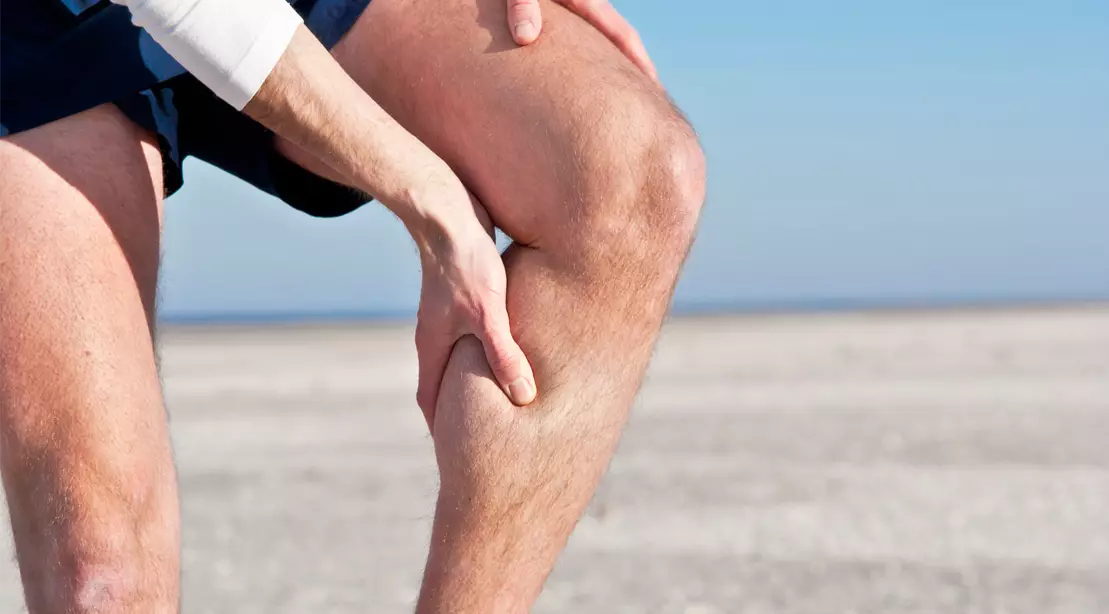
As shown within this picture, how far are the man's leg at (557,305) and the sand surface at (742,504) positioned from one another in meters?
0.41

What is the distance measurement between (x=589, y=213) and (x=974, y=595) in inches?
58.3

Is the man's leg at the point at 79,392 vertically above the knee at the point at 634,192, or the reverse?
the knee at the point at 634,192

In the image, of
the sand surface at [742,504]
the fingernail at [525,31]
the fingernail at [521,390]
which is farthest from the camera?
the sand surface at [742,504]

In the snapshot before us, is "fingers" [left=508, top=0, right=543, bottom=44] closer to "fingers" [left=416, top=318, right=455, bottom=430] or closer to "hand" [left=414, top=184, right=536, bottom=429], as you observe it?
"hand" [left=414, top=184, right=536, bottom=429]

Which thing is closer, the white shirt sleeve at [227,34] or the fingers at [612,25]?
the white shirt sleeve at [227,34]

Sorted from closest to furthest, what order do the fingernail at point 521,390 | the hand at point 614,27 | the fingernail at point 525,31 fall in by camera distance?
the fingernail at point 521,390 < the fingernail at point 525,31 < the hand at point 614,27

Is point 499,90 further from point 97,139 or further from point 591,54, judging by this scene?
point 97,139

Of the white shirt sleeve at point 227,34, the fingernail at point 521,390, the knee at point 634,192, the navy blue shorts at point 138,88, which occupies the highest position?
the white shirt sleeve at point 227,34

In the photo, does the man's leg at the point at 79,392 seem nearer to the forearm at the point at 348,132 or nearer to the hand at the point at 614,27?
the forearm at the point at 348,132

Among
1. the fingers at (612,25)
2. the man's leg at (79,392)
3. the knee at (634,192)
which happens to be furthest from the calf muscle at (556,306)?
the man's leg at (79,392)

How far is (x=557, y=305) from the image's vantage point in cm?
122

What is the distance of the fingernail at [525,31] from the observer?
4.24ft

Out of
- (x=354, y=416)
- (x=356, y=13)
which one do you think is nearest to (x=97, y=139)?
(x=356, y=13)

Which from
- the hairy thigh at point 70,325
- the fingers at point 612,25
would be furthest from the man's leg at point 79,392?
the fingers at point 612,25
